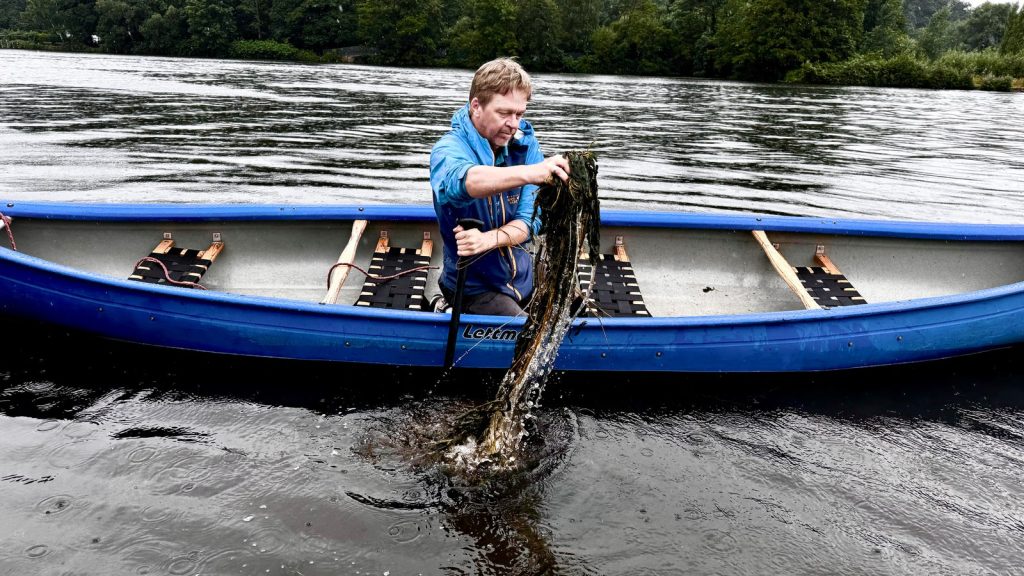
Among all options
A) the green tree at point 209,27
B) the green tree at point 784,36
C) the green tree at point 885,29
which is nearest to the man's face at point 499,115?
the green tree at point 784,36

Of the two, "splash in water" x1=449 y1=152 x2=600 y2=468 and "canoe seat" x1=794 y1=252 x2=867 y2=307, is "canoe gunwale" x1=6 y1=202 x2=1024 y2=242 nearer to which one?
"canoe seat" x1=794 y1=252 x2=867 y2=307

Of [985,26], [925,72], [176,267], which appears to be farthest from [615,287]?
[985,26]

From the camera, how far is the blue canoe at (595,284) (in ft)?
19.7

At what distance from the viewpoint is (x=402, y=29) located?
7600 centimetres

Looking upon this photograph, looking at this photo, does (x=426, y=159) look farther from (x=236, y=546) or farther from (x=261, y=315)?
(x=236, y=546)

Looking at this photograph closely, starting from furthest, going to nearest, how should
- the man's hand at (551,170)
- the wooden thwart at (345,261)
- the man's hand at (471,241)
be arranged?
the wooden thwart at (345,261)
the man's hand at (471,241)
the man's hand at (551,170)

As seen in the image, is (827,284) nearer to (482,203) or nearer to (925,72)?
(482,203)

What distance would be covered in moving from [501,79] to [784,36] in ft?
221

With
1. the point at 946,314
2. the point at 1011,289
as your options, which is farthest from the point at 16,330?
the point at 1011,289

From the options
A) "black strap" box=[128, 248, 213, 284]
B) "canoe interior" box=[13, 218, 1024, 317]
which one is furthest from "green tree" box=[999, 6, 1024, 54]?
"black strap" box=[128, 248, 213, 284]

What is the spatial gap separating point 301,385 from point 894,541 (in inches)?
177

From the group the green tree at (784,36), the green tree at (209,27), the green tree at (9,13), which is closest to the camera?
the green tree at (784,36)

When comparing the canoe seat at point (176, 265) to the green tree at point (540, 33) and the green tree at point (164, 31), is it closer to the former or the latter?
the green tree at point (540, 33)

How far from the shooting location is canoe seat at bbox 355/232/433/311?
6703 millimetres
